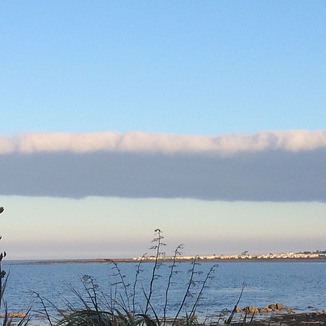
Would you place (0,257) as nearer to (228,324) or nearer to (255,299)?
(228,324)

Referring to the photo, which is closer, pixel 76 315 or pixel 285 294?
pixel 76 315

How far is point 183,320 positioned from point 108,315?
1.92 feet

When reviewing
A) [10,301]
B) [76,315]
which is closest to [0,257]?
[76,315]

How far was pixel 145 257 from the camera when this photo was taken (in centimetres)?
625

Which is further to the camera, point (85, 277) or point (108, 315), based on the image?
point (108, 315)

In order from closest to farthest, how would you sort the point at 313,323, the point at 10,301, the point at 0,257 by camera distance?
the point at 0,257 < the point at 313,323 < the point at 10,301

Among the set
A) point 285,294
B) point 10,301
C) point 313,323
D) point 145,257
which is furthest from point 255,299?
point 145,257

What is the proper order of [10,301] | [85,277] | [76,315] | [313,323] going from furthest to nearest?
[10,301] < [313,323] < [76,315] < [85,277]

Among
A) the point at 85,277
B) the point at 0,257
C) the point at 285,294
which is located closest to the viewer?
the point at 0,257

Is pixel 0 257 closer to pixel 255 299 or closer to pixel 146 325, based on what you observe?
pixel 146 325

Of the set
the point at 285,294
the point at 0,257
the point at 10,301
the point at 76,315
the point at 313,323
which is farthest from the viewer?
the point at 285,294

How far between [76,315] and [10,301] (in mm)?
77872

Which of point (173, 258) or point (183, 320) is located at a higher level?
point (173, 258)

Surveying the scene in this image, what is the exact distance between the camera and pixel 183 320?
19.5 ft
